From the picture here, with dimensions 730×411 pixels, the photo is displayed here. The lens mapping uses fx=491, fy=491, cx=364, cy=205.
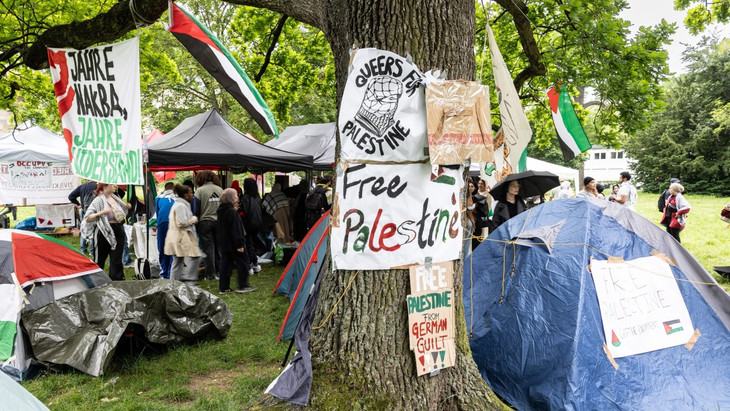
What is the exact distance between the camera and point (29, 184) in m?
13.3

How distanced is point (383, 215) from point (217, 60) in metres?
2.01

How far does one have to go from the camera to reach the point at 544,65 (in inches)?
287

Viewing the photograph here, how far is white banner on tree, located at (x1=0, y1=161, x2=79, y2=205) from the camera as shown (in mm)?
13211

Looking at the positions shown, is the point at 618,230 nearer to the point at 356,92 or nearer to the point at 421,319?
the point at 421,319

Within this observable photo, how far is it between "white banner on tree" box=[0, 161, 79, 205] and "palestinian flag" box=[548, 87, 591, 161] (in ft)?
41.8

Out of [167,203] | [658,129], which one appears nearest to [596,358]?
[167,203]

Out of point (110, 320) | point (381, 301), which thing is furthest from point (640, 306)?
point (110, 320)

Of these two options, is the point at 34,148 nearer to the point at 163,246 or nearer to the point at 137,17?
the point at 163,246

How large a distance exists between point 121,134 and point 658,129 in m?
37.5

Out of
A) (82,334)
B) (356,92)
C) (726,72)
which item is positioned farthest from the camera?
(726,72)

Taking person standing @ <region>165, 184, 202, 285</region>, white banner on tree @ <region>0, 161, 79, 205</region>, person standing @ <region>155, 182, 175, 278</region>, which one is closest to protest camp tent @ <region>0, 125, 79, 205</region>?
white banner on tree @ <region>0, 161, 79, 205</region>

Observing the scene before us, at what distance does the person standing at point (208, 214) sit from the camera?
8273 millimetres

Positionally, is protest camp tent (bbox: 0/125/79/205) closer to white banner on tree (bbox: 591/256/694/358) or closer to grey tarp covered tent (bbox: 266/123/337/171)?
grey tarp covered tent (bbox: 266/123/337/171)

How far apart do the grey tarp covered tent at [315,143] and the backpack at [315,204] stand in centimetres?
82
